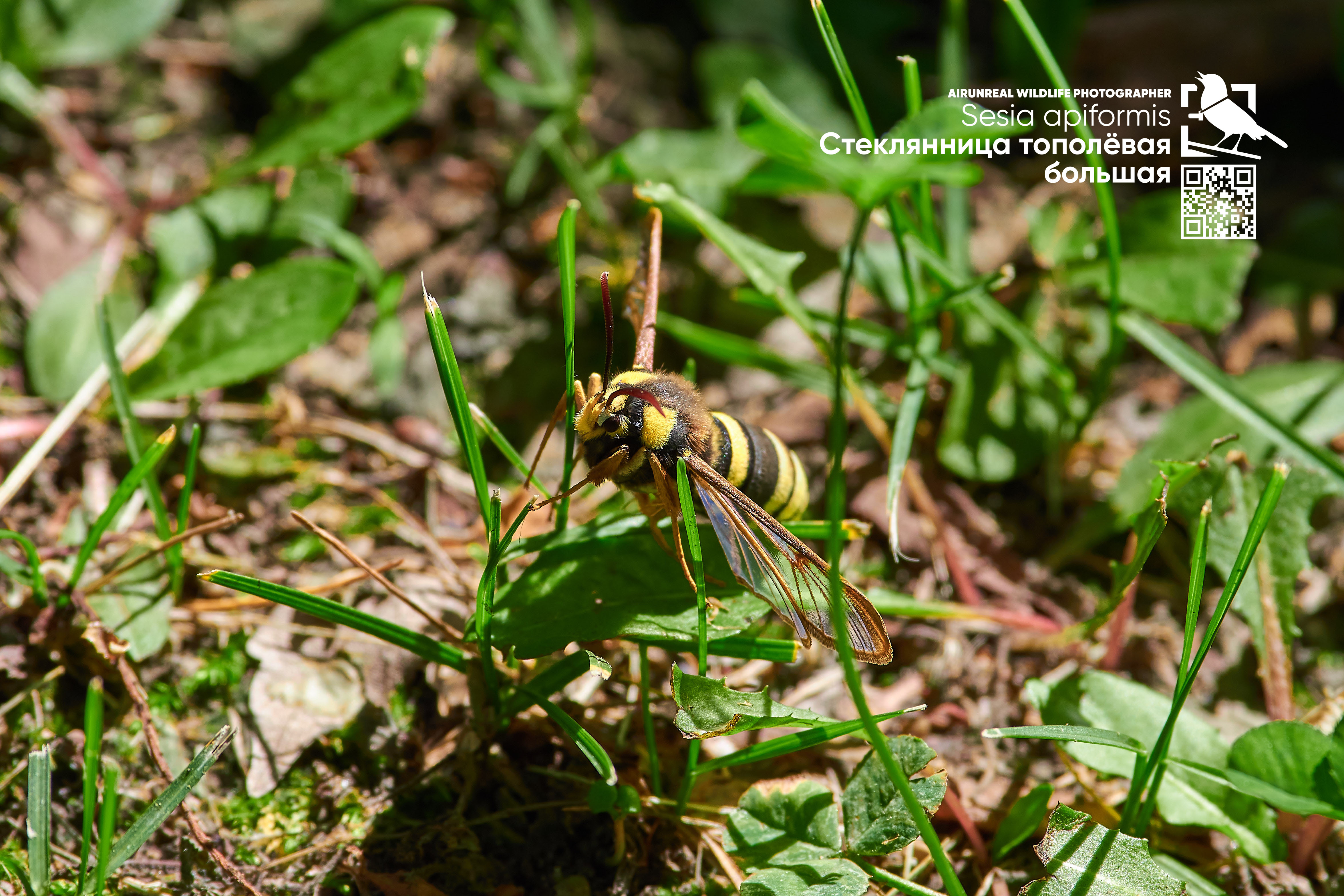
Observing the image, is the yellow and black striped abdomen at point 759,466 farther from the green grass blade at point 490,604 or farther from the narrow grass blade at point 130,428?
the narrow grass blade at point 130,428

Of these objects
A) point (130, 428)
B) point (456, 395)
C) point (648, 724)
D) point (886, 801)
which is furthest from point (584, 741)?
point (130, 428)

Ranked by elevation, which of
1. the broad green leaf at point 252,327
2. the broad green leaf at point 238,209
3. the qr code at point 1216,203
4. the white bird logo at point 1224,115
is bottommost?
the broad green leaf at point 252,327

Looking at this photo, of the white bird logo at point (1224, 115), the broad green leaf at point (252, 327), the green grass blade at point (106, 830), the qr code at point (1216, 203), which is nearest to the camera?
the green grass blade at point (106, 830)

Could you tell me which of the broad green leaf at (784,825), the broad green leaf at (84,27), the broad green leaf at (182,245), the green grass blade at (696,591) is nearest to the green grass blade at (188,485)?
the broad green leaf at (182,245)

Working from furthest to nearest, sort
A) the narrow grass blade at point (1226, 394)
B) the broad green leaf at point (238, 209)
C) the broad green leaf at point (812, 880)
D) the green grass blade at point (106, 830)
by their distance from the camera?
1. the broad green leaf at point (238, 209)
2. the narrow grass blade at point (1226, 394)
3. the broad green leaf at point (812, 880)
4. the green grass blade at point (106, 830)

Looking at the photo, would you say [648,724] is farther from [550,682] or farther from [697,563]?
[697,563]

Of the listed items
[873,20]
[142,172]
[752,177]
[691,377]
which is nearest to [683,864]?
[691,377]

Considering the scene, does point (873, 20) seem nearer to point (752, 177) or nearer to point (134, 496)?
point (752, 177)
